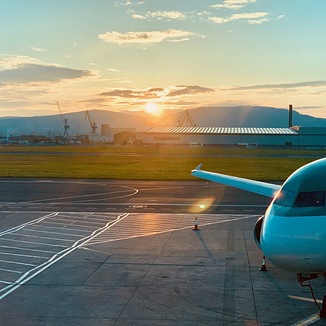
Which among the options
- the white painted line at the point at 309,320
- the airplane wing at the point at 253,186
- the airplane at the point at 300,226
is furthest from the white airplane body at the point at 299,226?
the airplane wing at the point at 253,186

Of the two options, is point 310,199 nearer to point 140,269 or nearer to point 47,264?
point 140,269

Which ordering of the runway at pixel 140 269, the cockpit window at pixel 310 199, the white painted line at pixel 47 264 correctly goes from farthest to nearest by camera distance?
the white painted line at pixel 47 264
the runway at pixel 140 269
the cockpit window at pixel 310 199

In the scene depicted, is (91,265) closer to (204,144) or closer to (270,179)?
(270,179)

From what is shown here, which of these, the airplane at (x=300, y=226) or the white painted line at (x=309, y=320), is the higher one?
the airplane at (x=300, y=226)

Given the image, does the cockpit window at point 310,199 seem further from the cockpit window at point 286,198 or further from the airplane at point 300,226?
the cockpit window at point 286,198

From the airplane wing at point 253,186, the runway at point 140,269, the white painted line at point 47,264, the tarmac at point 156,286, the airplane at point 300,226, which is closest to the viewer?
the airplane at point 300,226

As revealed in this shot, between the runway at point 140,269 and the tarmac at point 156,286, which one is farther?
the runway at point 140,269

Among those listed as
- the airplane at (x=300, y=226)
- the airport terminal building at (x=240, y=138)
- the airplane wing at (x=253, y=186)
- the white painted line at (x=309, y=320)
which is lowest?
the airport terminal building at (x=240, y=138)

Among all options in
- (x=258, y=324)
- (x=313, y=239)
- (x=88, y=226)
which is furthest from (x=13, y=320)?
(x=88, y=226)

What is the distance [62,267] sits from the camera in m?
19.5

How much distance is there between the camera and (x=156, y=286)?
1694 cm

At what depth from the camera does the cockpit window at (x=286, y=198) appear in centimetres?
1245

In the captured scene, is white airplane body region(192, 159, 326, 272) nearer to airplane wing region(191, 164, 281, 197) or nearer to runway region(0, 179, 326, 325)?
runway region(0, 179, 326, 325)

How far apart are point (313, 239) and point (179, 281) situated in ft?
24.1
